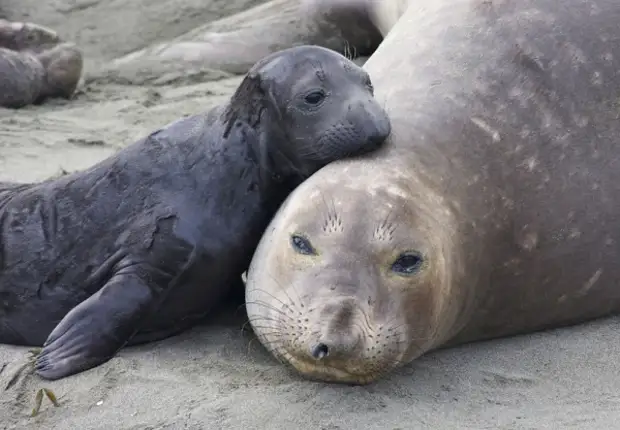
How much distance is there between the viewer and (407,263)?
3.66 meters

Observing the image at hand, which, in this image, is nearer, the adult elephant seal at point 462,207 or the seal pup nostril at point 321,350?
the seal pup nostril at point 321,350

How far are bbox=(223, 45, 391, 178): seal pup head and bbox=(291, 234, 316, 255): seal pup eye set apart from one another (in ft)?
1.47

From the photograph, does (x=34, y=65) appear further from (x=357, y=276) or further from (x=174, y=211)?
(x=357, y=276)

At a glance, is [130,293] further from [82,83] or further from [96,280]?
[82,83]

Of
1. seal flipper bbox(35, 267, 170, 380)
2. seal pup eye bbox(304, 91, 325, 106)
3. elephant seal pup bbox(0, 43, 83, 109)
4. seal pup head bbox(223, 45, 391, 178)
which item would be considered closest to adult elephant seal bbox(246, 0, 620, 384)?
seal pup head bbox(223, 45, 391, 178)

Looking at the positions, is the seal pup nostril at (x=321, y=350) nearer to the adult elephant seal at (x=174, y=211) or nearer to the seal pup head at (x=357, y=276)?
the seal pup head at (x=357, y=276)

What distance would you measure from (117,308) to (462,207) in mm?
1234

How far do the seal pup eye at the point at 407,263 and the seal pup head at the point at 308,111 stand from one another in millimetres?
542

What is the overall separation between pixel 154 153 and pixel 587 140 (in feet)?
5.47

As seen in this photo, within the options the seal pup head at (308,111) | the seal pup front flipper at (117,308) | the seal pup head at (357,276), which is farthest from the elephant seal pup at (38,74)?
the seal pup head at (357,276)

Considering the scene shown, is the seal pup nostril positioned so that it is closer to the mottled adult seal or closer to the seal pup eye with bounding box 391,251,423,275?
the seal pup eye with bounding box 391,251,423,275

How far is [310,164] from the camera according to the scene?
427cm

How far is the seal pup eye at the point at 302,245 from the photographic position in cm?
371

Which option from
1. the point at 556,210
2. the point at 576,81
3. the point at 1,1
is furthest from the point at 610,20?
the point at 1,1
